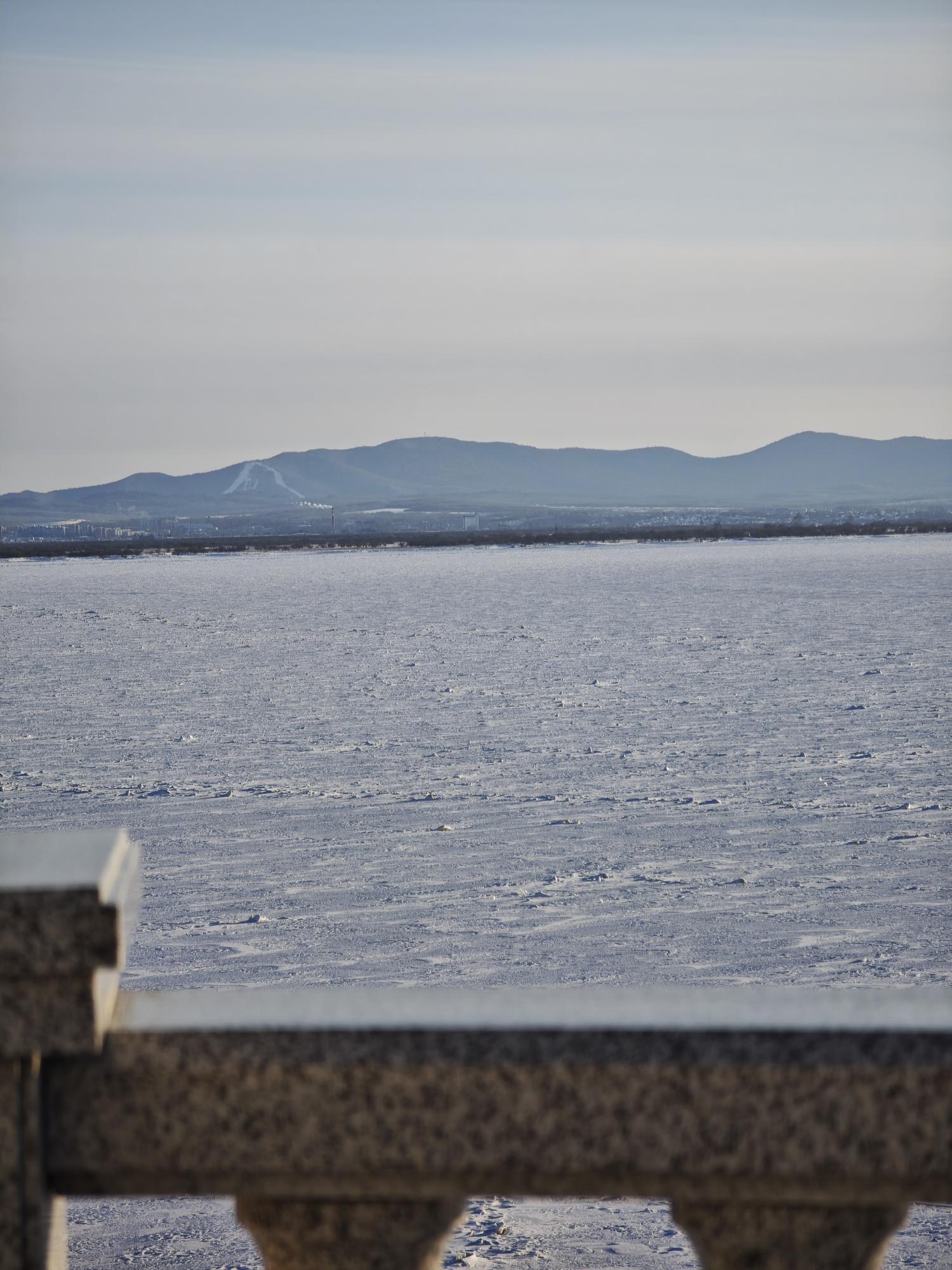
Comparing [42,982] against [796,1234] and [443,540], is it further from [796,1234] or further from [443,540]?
[443,540]

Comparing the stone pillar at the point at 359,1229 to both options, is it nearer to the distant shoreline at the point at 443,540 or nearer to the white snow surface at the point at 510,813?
the white snow surface at the point at 510,813

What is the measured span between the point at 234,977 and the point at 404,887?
196cm

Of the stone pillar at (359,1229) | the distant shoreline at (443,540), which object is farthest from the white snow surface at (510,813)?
the distant shoreline at (443,540)

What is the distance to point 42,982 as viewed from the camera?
4.92 ft

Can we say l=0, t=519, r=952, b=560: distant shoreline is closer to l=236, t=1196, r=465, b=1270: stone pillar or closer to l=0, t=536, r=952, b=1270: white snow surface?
l=0, t=536, r=952, b=1270: white snow surface

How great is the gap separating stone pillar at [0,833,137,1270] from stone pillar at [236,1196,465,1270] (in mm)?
235

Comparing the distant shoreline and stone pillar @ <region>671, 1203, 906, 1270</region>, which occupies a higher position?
the distant shoreline

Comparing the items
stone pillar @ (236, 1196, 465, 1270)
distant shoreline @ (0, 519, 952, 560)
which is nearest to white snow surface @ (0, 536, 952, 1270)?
stone pillar @ (236, 1196, 465, 1270)


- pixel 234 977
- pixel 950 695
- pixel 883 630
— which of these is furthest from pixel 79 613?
pixel 234 977

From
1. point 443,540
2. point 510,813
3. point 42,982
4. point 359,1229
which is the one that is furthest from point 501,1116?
point 443,540

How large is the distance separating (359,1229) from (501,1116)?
0.22 metres

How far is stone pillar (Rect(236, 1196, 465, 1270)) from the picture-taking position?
1569mm

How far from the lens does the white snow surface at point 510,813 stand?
6.95 meters

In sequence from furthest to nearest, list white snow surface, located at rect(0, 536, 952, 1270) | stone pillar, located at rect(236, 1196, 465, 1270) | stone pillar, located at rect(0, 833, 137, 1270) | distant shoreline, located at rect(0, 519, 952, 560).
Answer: distant shoreline, located at rect(0, 519, 952, 560)
white snow surface, located at rect(0, 536, 952, 1270)
stone pillar, located at rect(236, 1196, 465, 1270)
stone pillar, located at rect(0, 833, 137, 1270)
